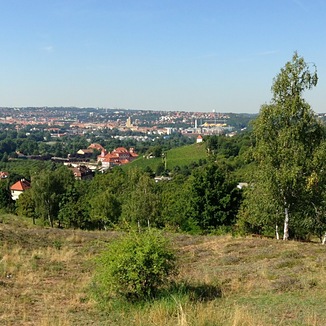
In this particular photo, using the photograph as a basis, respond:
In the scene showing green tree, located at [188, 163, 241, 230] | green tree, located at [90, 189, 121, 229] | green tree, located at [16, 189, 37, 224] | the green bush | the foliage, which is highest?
the foliage

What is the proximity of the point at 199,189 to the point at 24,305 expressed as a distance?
74.5 ft

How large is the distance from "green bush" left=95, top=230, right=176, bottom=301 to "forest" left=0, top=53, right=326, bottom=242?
799mm

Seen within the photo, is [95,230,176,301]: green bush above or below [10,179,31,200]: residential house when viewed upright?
above

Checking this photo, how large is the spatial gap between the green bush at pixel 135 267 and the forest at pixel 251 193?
2.62 ft

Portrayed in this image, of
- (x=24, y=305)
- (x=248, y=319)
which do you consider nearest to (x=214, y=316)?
(x=248, y=319)

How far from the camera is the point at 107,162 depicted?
149 meters

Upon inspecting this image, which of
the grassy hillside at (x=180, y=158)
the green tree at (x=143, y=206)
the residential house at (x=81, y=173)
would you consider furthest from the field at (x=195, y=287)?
the residential house at (x=81, y=173)

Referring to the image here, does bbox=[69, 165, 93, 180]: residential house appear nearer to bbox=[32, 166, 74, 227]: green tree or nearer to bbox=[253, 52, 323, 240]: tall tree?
bbox=[32, 166, 74, 227]: green tree

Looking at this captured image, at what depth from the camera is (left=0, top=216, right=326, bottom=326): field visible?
7105mm

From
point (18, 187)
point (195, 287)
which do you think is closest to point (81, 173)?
point (18, 187)

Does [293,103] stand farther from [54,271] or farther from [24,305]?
[24,305]

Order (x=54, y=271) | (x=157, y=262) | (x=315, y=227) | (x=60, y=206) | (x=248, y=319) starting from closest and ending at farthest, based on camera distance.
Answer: (x=248, y=319) → (x=157, y=262) → (x=54, y=271) → (x=315, y=227) → (x=60, y=206)

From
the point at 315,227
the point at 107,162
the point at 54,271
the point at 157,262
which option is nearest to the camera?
the point at 157,262

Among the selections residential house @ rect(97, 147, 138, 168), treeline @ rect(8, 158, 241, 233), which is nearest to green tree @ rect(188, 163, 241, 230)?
treeline @ rect(8, 158, 241, 233)
